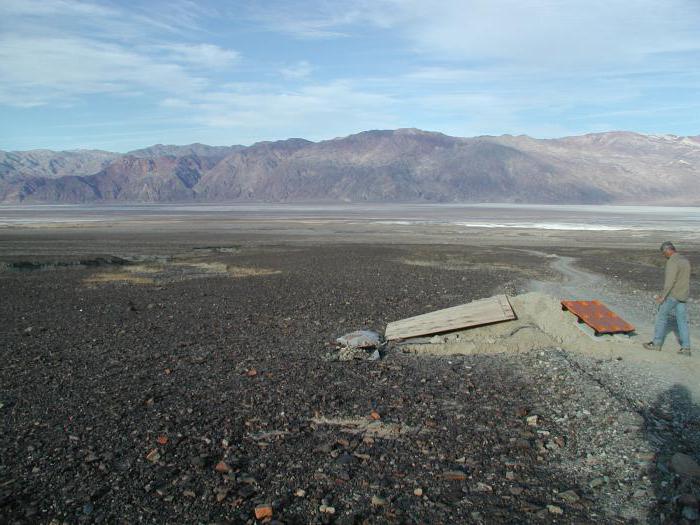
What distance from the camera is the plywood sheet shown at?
1099 centimetres

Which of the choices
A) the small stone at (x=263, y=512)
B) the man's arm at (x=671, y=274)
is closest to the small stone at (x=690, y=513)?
the small stone at (x=263, y=512)

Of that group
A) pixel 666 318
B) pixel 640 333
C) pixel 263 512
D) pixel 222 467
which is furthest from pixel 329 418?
pixel 640 333

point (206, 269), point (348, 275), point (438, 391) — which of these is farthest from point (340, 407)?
point (206, 269)

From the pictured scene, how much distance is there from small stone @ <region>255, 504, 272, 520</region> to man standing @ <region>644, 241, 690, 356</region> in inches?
310

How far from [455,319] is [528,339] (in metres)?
1.48

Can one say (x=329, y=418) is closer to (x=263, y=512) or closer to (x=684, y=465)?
(x=263, y=512)

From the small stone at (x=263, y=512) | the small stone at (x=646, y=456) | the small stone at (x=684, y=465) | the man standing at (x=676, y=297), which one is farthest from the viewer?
the man standing at (x=676, y=297)

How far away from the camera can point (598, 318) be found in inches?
452

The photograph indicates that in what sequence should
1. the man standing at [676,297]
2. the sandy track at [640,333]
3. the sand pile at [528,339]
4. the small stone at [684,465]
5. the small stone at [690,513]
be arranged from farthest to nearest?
the sand pile at [528,339], the man standing at [676,297], the sandy track at [640,333], the small stone at [684,465], the small stone at [690,513]

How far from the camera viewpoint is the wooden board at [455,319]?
38.7ft

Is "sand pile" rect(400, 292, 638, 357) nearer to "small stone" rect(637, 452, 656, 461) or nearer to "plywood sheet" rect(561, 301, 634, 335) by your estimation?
"plywood sheet" rect(561, 301, 634, 335)

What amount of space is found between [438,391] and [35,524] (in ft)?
17.5

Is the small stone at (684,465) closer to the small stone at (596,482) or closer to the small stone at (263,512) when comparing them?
the small stone at (596,482)

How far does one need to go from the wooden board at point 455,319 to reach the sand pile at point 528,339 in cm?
14
